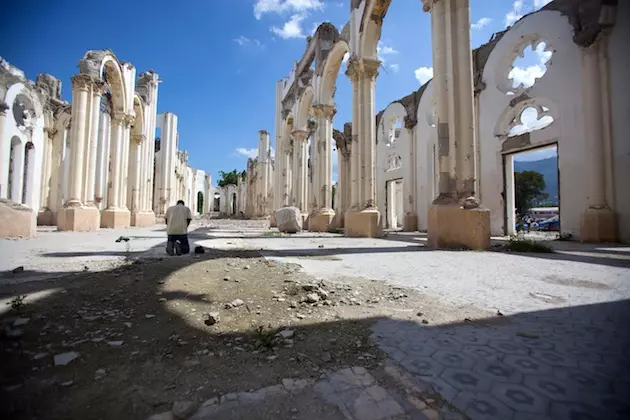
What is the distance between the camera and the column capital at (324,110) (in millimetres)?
14727

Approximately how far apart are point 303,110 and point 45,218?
55.7ft

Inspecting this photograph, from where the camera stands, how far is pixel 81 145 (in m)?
12.1

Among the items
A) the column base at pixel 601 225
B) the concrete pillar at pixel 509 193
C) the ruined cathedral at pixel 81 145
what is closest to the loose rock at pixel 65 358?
the ruined cathedral at pixel 81 145

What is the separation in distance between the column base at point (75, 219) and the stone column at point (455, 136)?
13081mm

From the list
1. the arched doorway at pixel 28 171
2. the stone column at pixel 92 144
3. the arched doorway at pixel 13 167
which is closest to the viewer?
the stone column at pixel 92 144

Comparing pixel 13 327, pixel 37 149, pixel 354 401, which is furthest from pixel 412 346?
pixel 37 149

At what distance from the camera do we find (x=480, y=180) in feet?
42.1

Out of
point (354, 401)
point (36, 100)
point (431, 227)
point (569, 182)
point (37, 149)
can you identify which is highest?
point (36, 100)

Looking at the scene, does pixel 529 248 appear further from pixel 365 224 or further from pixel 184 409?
pixel 184 409

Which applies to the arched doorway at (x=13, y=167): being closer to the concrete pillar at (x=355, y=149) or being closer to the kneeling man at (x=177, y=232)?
the kneeling man at (x=177, y=232)

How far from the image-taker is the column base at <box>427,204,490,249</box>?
6371mm

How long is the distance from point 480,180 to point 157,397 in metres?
14.2

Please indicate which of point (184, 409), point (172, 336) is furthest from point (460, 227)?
point (184, 409)

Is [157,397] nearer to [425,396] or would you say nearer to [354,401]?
[354,401]
